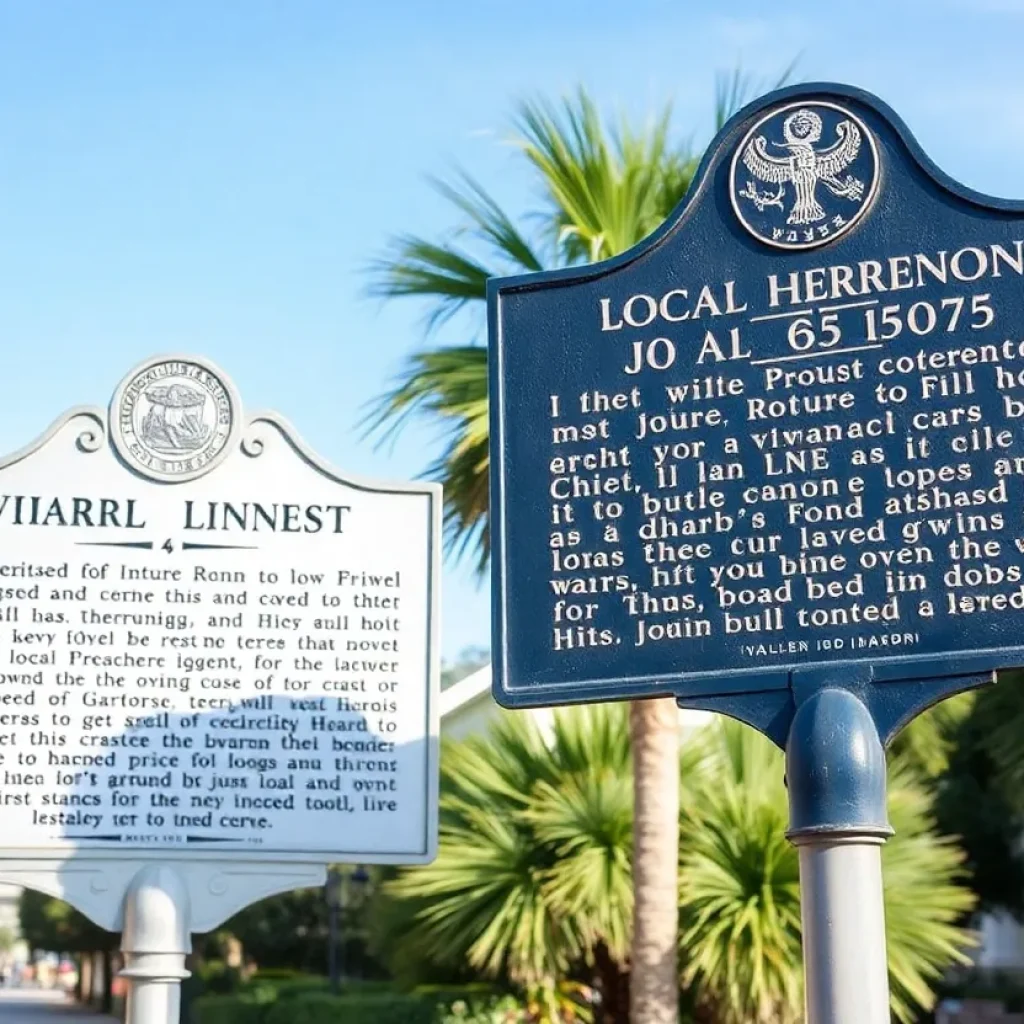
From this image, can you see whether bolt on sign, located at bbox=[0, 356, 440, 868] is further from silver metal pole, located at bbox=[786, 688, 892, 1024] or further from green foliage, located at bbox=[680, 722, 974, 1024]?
green foliage, located at bbox=[680, 722, 974, 1024]

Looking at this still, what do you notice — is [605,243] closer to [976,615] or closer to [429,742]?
[429,742]

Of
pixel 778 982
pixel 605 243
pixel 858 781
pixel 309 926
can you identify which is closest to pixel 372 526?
pixel 858 781

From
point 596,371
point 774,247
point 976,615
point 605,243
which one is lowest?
point 976,615

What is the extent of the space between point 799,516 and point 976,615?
2.18 feet

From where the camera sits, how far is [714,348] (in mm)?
5766

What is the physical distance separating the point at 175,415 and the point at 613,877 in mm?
6322

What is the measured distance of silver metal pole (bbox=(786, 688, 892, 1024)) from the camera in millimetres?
5188

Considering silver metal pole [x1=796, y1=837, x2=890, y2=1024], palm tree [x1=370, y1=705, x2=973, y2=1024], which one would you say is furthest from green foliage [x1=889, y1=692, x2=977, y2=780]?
silver metal pole [x1=796, y1=837, x2=890, y2=1024]

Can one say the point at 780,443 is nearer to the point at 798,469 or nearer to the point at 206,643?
the point at 798,469

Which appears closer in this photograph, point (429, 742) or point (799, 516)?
point (799, 516)

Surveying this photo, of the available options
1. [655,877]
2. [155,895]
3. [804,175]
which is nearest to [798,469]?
[804,175]

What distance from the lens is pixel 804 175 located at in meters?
5.78

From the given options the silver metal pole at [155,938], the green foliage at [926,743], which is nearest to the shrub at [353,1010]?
the silver metal pole at [155,938]

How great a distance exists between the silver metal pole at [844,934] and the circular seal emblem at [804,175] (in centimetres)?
211
